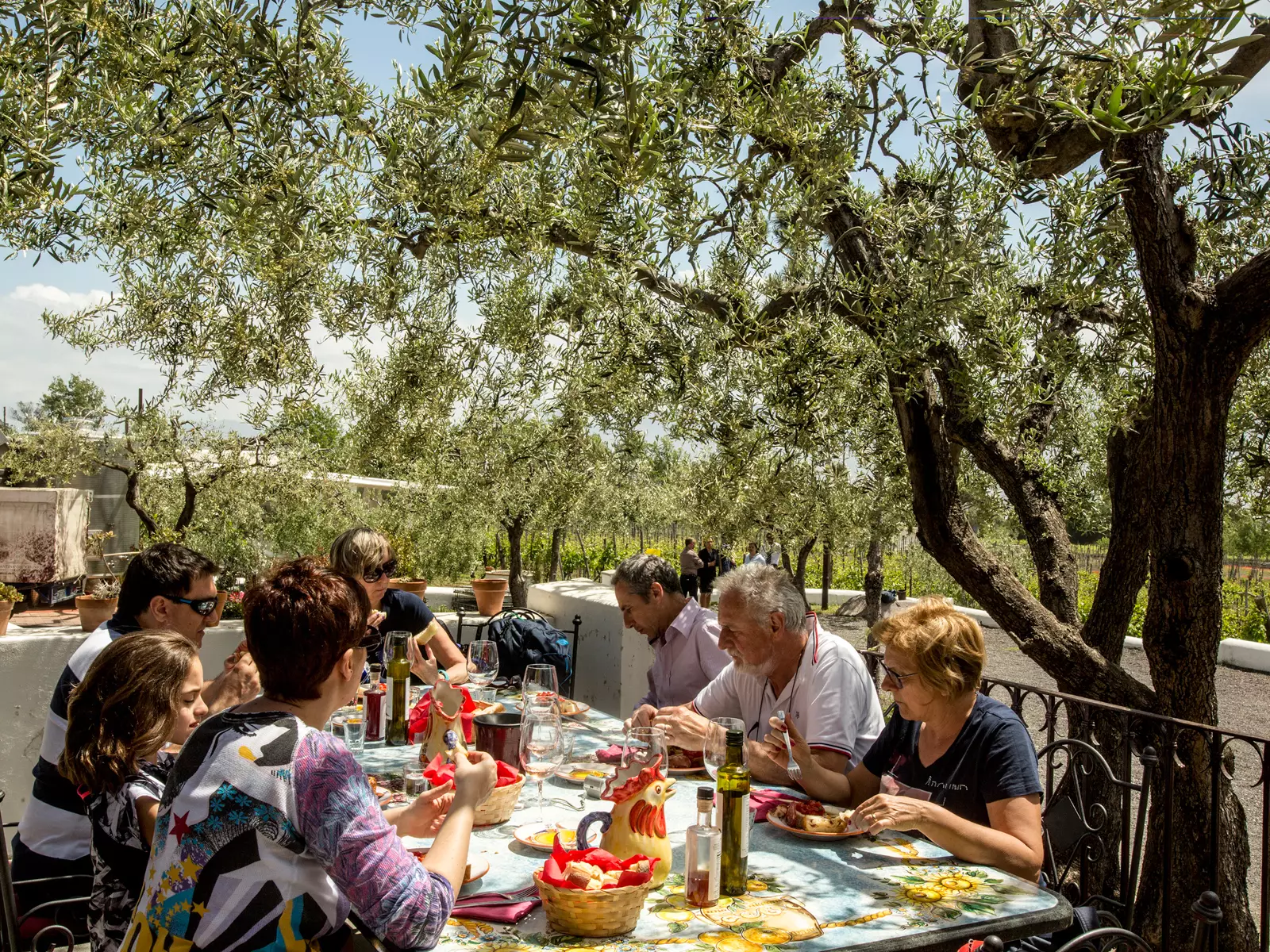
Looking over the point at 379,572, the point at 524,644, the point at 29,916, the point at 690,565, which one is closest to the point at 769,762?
the point at 29,916

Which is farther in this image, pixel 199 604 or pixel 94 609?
pixel 94 609

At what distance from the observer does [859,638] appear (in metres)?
17.1

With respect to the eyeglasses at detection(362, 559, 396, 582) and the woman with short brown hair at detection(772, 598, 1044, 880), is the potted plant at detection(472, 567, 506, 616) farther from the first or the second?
the woman with short brown hair at detection(772, 598, 1044, 880)

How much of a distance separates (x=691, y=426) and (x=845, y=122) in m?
2.04

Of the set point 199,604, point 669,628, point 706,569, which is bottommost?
point 706,569

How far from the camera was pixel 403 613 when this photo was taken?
4.79 metres

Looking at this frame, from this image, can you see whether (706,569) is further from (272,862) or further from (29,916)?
(272,862)

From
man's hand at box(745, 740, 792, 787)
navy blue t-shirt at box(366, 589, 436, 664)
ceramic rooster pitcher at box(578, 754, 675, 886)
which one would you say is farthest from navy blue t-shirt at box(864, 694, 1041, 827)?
navy blue t-shirt at box(366, 589, 436, 664)

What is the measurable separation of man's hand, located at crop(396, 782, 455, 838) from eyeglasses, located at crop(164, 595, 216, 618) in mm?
1676

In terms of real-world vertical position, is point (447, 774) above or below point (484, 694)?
above

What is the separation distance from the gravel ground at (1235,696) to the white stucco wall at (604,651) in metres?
4.17

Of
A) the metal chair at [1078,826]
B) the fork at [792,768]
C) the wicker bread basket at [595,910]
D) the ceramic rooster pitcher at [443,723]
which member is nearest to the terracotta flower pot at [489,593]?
the ceramic rooster pitcher at [443,723]

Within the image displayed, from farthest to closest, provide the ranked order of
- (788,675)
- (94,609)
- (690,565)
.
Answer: (690,565) → (94,609) → (788,675)

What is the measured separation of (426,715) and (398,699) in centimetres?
12
